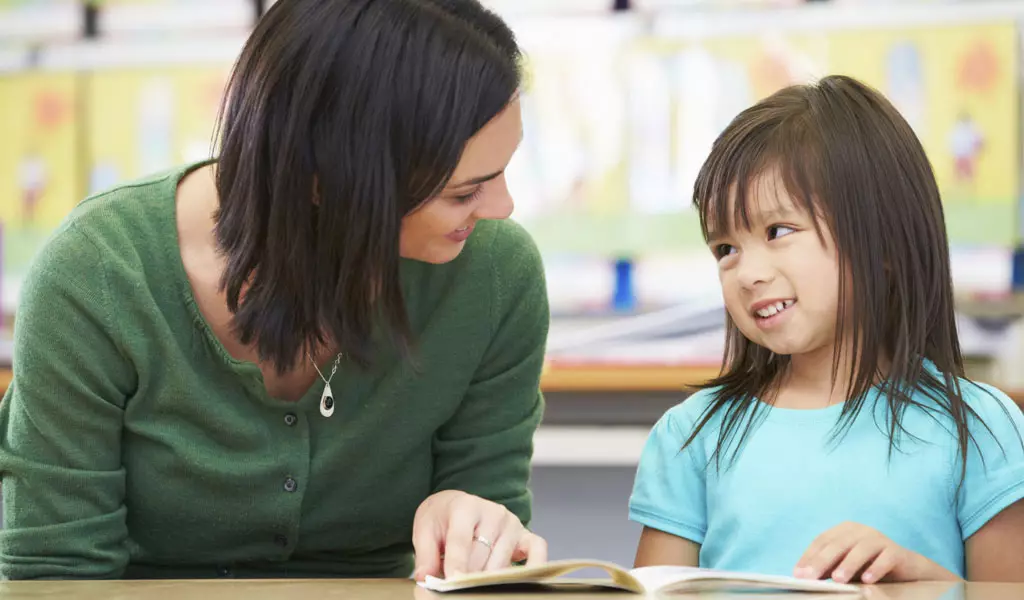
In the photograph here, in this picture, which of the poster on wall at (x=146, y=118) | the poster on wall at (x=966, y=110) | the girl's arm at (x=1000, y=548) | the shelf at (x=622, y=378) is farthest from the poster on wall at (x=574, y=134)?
the girl's arm at (x=1000, y=548)

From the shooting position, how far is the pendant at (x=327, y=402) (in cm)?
118

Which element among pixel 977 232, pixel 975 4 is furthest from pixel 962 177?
pixel 975 4

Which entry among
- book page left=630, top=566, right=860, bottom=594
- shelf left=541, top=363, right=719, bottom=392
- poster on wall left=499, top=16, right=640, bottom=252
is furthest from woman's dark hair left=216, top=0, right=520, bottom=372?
poster on wall left=499, top=16, right=640, bottom=252

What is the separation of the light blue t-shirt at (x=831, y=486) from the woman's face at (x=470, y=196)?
0.33 meters

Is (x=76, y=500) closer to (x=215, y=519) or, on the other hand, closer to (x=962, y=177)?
(x=215, y=519)

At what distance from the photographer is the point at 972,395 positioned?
1.09 meters

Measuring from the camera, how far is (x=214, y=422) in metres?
1.14

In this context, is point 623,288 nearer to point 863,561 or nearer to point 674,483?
point 674,483

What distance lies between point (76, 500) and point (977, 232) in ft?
6.44

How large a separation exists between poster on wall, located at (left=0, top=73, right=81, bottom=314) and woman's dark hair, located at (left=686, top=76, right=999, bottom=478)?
2.03m

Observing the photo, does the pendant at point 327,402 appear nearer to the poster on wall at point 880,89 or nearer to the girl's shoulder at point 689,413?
the girl's shoulder at point 689,413

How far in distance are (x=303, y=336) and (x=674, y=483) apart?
406 mm

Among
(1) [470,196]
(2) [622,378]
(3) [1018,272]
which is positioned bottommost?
(2) [622,378]

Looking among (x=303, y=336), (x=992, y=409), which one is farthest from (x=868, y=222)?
(x=303, y=336)
